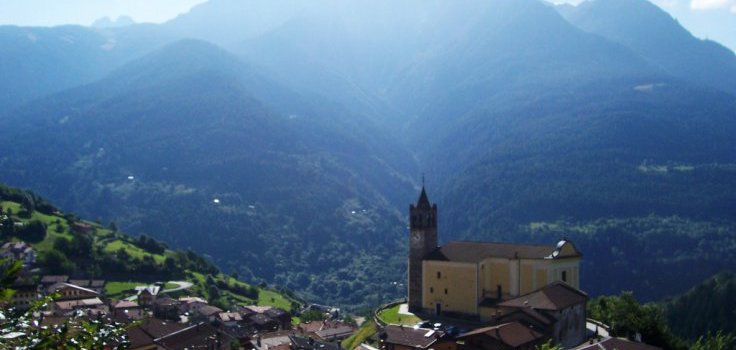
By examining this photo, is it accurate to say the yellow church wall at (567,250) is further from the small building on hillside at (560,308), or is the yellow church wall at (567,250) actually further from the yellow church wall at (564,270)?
Result: the small building on hillside at (560,308)

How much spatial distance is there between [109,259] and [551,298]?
256ft

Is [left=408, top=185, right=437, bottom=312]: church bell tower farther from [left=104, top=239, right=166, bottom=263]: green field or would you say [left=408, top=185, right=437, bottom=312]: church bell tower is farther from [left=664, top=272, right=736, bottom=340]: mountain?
[left=104, top=239, right=166, bottom=263]: green field

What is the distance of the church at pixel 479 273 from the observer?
174 ft

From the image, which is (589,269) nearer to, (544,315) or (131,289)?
(131,289)

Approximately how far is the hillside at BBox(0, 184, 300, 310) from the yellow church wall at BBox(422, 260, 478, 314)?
47670 millimetres

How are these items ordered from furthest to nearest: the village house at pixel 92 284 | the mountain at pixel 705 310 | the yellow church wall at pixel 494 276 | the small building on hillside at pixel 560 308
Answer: the village house at pixel 92 284 → the mountain at pixel 705 310 → the yellow church wall at pixel 494 276 → the small building on hillside at pixel 560 308

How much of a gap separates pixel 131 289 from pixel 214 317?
27.5 meters

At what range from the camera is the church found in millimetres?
52906

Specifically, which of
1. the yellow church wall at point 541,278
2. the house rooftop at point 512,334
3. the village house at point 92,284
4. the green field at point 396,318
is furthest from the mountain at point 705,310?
the village house at point 92,284

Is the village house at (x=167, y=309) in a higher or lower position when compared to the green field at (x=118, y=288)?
higher

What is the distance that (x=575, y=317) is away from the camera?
47.4 meters

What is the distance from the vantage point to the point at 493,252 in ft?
180

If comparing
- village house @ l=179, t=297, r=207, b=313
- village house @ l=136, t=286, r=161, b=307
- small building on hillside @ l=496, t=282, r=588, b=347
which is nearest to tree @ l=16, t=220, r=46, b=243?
village house @ l=136, t=286, r=161, b=307

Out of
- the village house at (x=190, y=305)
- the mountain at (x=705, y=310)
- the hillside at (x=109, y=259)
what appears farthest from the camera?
the hillside at (x=109, y=259)
